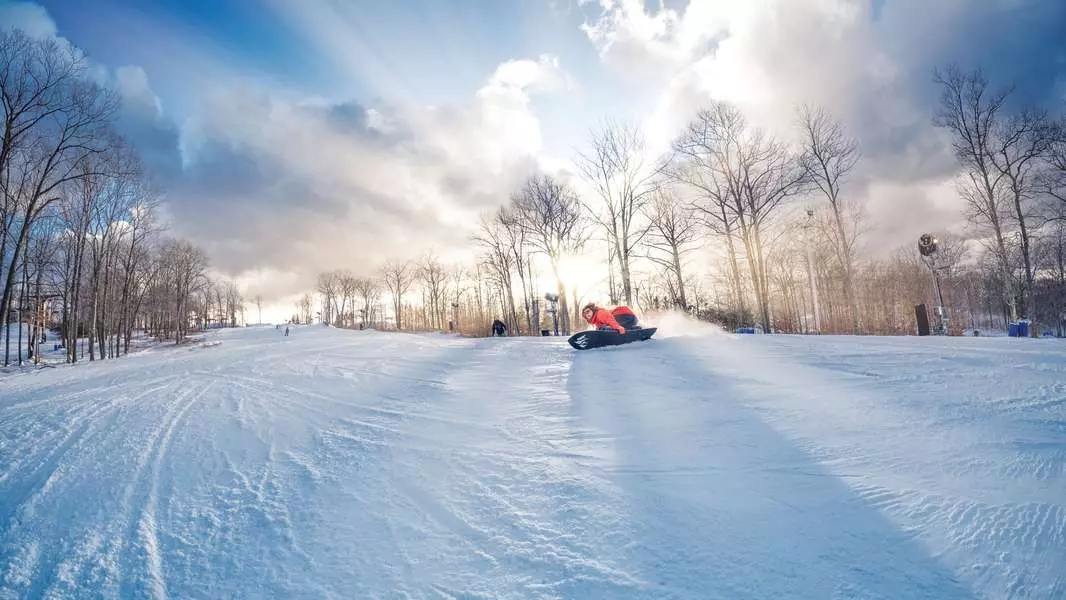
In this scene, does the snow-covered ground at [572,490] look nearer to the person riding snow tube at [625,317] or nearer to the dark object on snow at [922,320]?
the person riding snow tube at [625,317]

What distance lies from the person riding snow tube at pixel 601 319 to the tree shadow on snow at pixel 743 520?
16.8 feet

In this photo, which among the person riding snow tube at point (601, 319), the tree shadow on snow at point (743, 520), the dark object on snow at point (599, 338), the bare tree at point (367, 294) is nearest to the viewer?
the tree shadow on snow at point (743, 520)

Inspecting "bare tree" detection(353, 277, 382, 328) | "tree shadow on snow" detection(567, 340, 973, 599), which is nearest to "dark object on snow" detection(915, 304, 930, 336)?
"tree shadow on snow" detection(567, 340, 973, 599)

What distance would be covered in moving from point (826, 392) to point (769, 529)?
2.83 m

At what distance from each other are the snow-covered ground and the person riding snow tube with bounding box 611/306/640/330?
4.28m

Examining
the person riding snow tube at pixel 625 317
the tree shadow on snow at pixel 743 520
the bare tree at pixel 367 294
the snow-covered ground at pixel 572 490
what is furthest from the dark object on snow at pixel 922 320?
the bare tree at pixel 367 294

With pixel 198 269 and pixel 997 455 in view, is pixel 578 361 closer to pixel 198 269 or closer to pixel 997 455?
pixel 997 455

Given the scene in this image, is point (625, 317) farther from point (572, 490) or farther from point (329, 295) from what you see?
point (329, 295)

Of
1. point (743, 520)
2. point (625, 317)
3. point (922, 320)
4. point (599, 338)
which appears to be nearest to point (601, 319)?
point (599, 338)

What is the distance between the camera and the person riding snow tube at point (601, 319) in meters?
9.17

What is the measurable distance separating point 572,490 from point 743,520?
1.04 m

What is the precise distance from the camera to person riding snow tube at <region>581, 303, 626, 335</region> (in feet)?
30.1

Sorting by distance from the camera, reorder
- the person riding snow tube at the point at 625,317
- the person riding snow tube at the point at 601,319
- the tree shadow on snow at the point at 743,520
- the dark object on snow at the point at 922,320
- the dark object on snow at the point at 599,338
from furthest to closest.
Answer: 1. the dark object on snow at the point at 922,320
2. the person riding snow tube at the point at 625,317
3. the person riding snow tube at the point at 601,319
4. the dark object on snow at the point at 599,338
5. the tree shadow on snow at the point at 743,520

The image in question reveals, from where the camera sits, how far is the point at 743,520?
7.41ft
